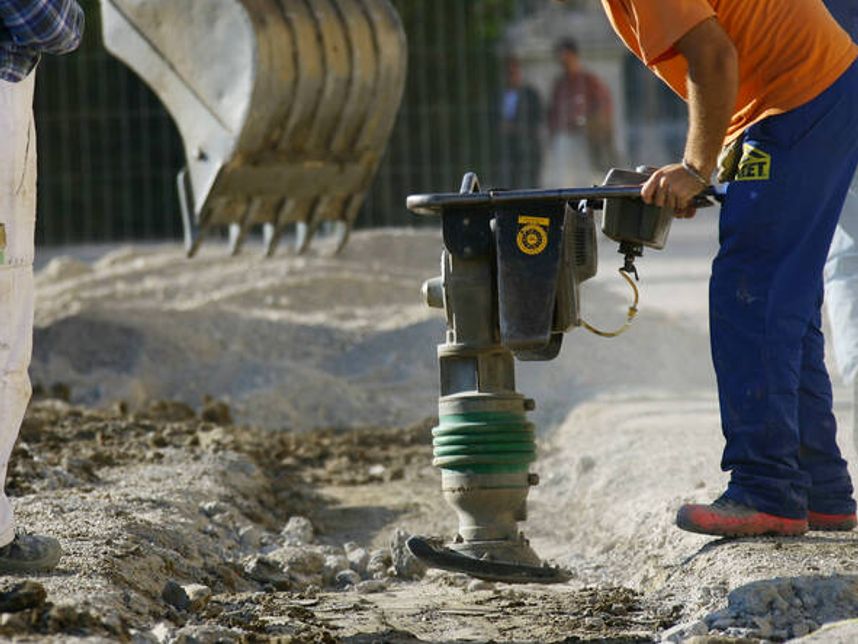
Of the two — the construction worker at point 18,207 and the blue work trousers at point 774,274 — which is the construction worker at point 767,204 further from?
the construction worker at point 18,207

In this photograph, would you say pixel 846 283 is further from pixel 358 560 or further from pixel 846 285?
pixel 358 560

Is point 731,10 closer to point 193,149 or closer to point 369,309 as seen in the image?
point 193,149

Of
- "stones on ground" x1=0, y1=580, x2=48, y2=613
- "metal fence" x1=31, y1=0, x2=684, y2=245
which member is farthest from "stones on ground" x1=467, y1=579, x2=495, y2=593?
"metal fence" x1=31, y1=0, x2=684, y2=245

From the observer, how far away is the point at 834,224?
523 cm

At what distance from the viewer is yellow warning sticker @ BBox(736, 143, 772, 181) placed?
5105 millimetres

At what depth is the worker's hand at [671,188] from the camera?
4.94 m

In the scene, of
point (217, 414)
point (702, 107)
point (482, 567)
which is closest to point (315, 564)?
point (482, 567)

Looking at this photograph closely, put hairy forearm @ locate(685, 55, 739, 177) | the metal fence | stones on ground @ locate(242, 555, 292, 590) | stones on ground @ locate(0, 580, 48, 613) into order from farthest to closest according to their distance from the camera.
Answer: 1. the metal fence
2. stones on ground @ locate(242, 555, 292, 590)
3. hairy forearm @ locate(685, 55, 739, 177)
4. stones on ground @ locate(0, 580, 48, 613)

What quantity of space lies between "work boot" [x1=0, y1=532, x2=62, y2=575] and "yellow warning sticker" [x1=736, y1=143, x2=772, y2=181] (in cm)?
211

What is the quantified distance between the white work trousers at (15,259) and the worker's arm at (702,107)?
161 cm

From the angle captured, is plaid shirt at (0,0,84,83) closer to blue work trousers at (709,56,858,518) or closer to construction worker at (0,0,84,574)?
construction worker at (0,0,84,574)

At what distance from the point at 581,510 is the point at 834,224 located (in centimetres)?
215

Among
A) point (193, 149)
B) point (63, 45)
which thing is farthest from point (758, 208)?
point (193, 149)

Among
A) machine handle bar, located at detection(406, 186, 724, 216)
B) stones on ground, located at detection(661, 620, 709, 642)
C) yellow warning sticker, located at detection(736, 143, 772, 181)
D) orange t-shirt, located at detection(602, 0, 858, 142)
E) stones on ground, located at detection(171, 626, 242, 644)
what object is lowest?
stones on ground, located at detection(661, 620, 709, 642)
